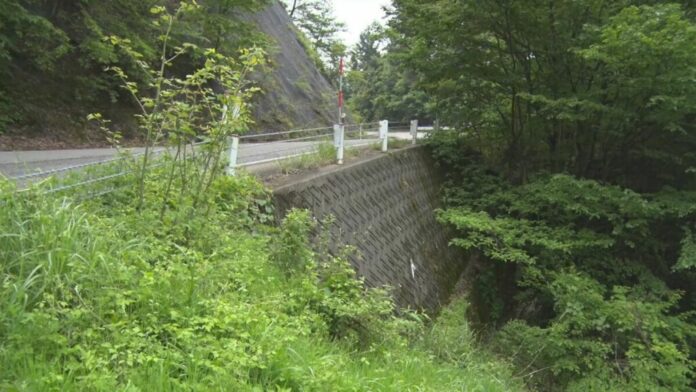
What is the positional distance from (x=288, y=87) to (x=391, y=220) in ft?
40.0

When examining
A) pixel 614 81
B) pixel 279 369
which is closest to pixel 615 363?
pixel 614 81

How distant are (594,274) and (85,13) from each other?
472 inches

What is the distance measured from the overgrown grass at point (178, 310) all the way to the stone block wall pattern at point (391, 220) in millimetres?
1747

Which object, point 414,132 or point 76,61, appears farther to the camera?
point 414,132

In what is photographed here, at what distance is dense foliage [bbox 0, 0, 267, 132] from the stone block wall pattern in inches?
185

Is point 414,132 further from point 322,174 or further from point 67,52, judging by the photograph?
point 67,52

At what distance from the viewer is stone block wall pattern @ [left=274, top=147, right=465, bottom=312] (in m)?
7.00

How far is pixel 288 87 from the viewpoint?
2022 cm

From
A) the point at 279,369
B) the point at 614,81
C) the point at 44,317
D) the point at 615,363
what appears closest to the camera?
the point at 44,317

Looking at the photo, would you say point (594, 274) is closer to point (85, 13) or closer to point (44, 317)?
point (44, 317)

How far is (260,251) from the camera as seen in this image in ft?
15.0

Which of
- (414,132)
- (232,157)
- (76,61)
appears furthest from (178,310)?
A: (414,132)

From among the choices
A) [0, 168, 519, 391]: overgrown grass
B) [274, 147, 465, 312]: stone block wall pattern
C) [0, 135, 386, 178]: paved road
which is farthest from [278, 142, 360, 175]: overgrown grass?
[0, 168, 519, 391]: overgrown grass

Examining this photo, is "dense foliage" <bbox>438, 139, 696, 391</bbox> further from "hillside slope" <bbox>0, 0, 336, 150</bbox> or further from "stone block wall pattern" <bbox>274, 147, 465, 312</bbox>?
"hillside slope" <bbox>0, 0, 336, 150</bbox>
